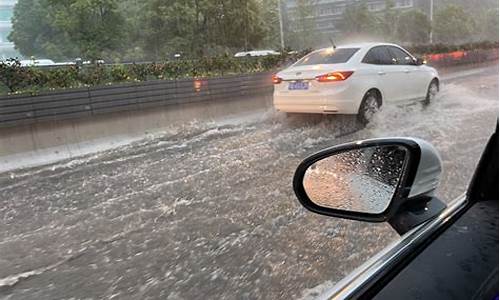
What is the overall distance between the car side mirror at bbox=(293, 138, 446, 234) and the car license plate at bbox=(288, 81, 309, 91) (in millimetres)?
5692

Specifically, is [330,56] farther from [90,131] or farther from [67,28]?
[67,28]

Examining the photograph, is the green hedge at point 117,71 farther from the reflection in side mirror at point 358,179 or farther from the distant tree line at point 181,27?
the reflection in side mirror at point 358,179

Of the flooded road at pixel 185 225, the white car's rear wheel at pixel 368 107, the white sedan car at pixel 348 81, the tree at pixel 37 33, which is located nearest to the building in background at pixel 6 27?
the tree at pixel 37 33

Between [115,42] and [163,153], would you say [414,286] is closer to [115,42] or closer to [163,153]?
[163,153]

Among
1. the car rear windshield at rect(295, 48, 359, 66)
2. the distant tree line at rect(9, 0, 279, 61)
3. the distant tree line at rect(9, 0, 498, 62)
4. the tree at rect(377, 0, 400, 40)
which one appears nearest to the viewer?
the car rear windshield at rect(295, 48, 359, 66)

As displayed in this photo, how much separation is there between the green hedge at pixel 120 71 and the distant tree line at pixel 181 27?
58 centimetres

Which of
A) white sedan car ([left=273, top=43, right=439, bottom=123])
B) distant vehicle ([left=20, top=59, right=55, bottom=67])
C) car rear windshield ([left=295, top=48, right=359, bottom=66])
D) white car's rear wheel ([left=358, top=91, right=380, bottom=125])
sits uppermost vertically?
distant vehicle ([left=20, top=59, right=55, bottom=67])

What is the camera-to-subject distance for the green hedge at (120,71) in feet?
22.2

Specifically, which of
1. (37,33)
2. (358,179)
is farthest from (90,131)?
(358,179)

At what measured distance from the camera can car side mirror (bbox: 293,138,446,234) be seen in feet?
4.54

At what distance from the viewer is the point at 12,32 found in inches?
263

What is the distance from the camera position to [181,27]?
13.4 meters

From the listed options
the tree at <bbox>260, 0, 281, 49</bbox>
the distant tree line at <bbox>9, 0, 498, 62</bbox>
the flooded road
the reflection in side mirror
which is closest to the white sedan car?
the flooded road

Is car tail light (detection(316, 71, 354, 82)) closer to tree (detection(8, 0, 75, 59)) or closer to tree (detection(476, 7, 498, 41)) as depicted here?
tree (detection(476, 7, 498, 41))
